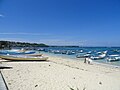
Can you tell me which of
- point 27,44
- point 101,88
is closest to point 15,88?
point 101,88

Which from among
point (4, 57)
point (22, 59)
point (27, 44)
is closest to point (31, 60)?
point (22, 59)

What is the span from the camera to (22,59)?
24.5m

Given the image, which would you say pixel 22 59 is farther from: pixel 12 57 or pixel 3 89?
pixel 3 89

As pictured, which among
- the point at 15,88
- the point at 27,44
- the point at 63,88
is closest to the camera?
the point at 15,88

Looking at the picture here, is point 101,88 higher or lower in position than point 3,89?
lower

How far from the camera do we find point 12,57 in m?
24.2

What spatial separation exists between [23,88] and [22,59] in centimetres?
1747

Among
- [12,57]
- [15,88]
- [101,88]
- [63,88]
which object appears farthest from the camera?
[12,57]

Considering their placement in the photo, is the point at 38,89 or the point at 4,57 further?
the point at 4,57

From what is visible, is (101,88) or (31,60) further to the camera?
(31,60)

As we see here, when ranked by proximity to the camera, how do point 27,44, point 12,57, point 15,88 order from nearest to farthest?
1. point 15,88
2. point 12,57
3. point 27,44

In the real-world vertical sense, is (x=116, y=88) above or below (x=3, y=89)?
below

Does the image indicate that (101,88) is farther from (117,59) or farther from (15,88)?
(117,59)

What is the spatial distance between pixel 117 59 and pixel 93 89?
28.8 m
